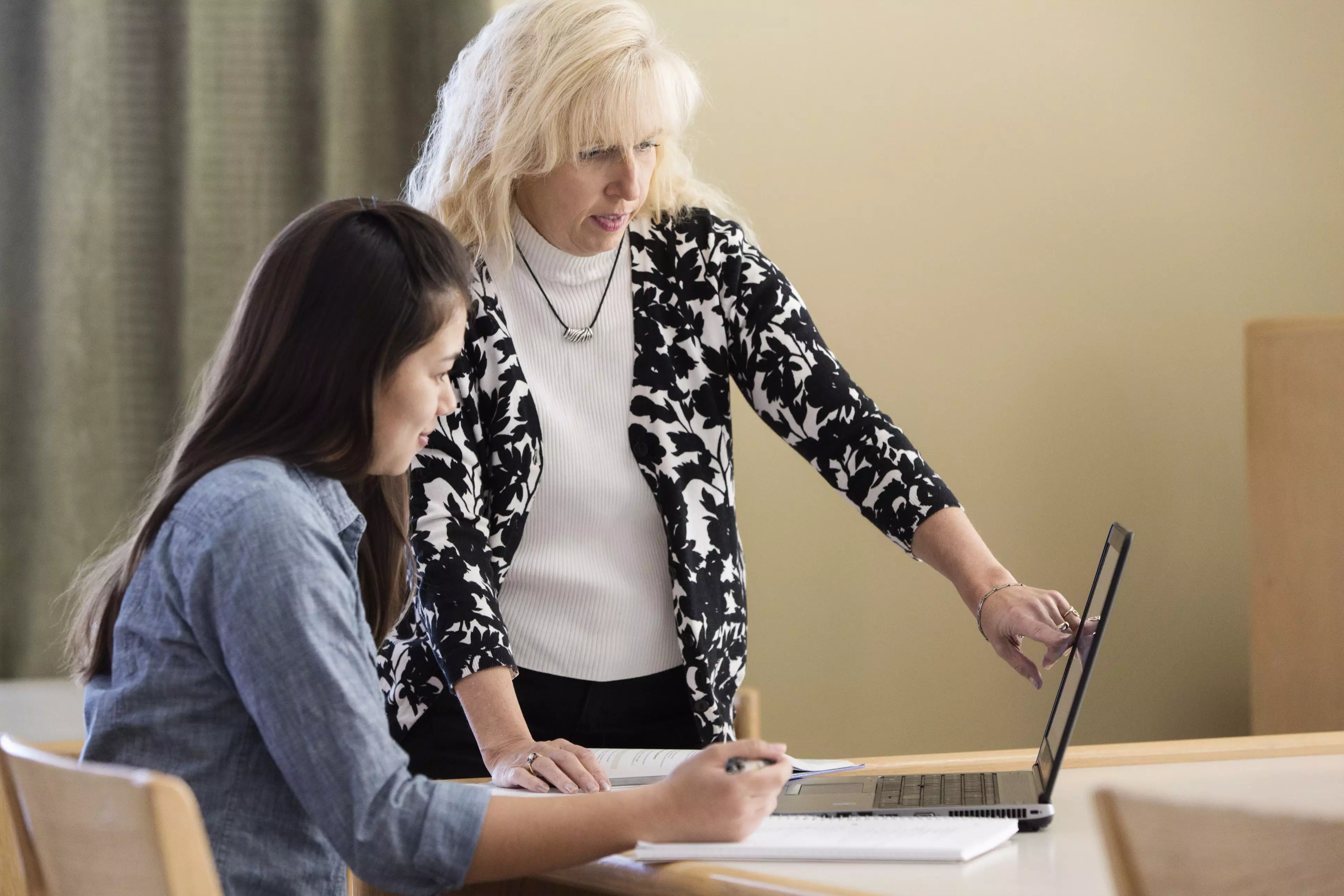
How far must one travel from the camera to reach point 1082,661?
103 cm

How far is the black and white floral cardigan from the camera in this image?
133cm

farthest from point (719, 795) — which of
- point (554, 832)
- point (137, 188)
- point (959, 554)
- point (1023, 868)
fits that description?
point (137, 188)

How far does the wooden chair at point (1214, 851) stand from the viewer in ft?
1.45

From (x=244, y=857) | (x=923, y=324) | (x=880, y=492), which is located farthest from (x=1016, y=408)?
(x=244, y=857)

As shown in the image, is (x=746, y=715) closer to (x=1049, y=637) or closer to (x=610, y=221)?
(x=1049, y=637)

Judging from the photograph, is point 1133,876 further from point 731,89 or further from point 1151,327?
point 1151,327

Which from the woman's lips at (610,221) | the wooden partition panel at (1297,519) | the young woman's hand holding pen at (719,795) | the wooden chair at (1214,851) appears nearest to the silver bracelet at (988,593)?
the young woman's hand holding pen at (719,795)

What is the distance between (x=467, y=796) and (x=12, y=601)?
5.90ft

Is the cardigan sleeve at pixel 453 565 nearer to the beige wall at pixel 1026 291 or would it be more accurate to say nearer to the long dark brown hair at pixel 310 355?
the long dark brown hair at pixel 310 355

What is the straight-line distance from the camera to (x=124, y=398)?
2.39 meters

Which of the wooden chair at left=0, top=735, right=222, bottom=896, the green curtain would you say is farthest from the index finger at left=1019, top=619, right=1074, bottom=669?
the green curtain

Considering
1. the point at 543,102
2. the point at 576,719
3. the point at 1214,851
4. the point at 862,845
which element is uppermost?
the point at 543,102

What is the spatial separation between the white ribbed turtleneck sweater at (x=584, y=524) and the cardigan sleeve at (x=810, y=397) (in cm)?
13

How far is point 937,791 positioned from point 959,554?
303 millimetres
